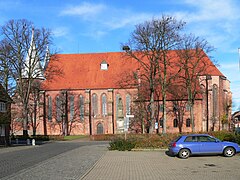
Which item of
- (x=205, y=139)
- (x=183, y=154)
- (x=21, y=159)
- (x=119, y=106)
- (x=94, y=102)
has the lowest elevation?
(x=21, y=159)

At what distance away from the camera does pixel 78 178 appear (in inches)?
483

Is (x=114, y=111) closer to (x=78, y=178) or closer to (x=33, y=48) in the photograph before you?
(x=33, y=48)

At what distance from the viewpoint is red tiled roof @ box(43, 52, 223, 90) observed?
6212 cm

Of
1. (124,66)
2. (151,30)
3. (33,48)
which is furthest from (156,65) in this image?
(124,66)

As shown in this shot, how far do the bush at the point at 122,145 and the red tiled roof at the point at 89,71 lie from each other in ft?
118

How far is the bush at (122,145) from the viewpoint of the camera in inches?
949

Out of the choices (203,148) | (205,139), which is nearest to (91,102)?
(205,139)

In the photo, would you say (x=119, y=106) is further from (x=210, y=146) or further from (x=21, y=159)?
(x=210, y=146)

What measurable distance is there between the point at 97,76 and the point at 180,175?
51622mm

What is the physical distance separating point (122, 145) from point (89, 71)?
4113 cm

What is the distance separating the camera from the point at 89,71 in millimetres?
64312

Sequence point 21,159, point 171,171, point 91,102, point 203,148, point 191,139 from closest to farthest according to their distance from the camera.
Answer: point 171,171
point 203,148
point 191,139
point 21,159
point 91,102

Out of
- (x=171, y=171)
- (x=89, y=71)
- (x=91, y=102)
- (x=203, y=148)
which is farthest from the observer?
(x=89, y=71)

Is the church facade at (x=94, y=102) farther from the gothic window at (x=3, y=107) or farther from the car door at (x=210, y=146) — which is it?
the car door at (x=210, y=146)
